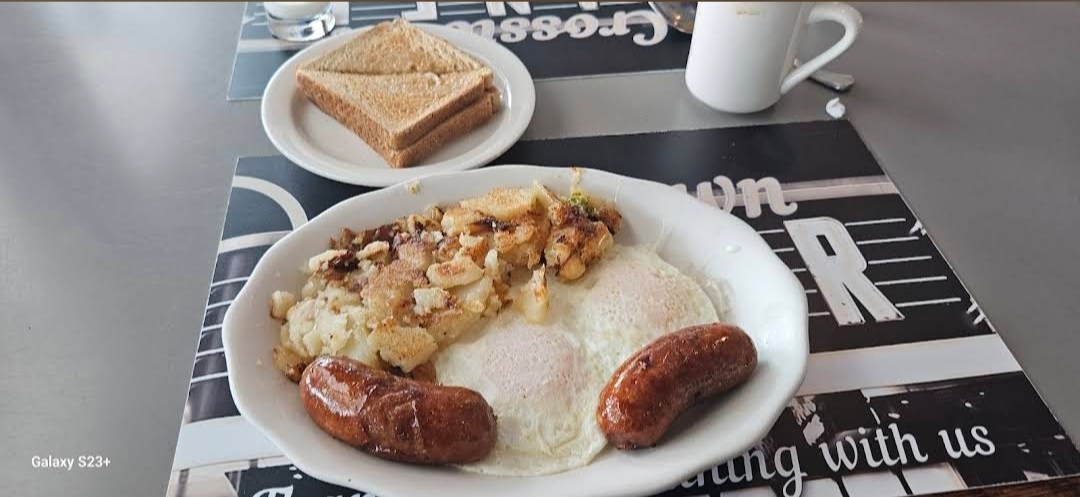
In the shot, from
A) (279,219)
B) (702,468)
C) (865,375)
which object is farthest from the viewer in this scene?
(279,219)

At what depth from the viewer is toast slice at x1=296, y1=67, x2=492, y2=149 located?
177 centimetres

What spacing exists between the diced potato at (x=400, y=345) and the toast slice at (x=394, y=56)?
2.87 ft

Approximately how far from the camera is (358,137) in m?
1.85

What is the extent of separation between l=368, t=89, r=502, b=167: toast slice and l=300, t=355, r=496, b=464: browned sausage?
0.68 meters

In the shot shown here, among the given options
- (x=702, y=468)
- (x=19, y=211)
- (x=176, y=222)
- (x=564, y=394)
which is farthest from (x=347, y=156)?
(x=702, y=468)

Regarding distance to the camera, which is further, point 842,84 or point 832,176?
point 842,84

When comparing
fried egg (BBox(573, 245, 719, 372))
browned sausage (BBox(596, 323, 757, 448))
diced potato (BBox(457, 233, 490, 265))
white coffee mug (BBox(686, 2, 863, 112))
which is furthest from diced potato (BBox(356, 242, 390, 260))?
white coffee mug (BBox(686, 2, 863, 112))

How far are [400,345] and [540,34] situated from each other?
1.24 meters

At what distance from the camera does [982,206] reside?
1.75 metres

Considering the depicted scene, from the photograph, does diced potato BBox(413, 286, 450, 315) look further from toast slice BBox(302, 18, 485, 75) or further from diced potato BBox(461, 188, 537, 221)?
toast slice BBox(302, 18, 485, 75)

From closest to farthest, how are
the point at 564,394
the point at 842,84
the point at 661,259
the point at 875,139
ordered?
1. the point at 564,394
2. the point at 661,259
3. the point at 875,139
4. the point at 842,84

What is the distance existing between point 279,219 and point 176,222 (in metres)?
0.22

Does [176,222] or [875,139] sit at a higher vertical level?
[875,139]

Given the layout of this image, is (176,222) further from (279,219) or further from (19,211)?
(19,211)
